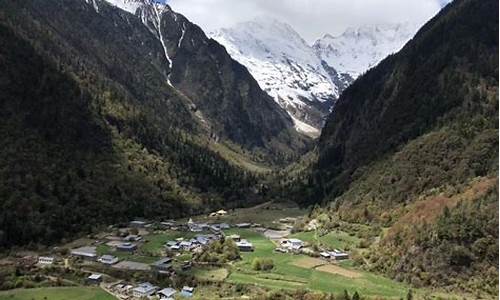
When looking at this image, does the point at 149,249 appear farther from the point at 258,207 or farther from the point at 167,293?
the point at 258,207

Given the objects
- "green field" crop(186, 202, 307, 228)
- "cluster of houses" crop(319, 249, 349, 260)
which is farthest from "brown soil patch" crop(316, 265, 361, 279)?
"green field" crop(186, 202, 307, 228)

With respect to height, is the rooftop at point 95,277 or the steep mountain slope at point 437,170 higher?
the steep mountain slope at point 437,170

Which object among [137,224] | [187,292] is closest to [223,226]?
[137,224]

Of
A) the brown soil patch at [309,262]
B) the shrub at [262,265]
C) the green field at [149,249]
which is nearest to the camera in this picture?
the shrub at [262,265]

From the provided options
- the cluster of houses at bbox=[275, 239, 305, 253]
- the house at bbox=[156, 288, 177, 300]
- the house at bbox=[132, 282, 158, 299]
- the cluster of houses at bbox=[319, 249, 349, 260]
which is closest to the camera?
the house at bbox=[156, 288, 177, 300]

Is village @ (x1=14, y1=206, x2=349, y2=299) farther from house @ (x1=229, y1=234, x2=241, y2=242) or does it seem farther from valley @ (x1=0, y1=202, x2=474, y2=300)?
valley @ (x1=0, y1=202, x2=474, y2=300)

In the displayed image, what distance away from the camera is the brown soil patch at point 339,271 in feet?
346

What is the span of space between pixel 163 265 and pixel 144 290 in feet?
44.6

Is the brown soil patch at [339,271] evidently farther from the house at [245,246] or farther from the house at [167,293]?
the house at [167,293]

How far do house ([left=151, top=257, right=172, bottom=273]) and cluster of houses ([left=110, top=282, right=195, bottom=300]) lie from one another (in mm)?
8375

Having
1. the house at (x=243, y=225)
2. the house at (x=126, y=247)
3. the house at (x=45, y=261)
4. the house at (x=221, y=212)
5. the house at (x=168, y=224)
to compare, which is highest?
the house at (x=221, y=212)

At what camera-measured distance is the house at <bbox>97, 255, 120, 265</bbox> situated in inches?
4463

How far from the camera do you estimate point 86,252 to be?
391 feet

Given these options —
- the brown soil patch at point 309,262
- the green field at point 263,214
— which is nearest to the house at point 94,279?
the brown soil patch at point 309,262
